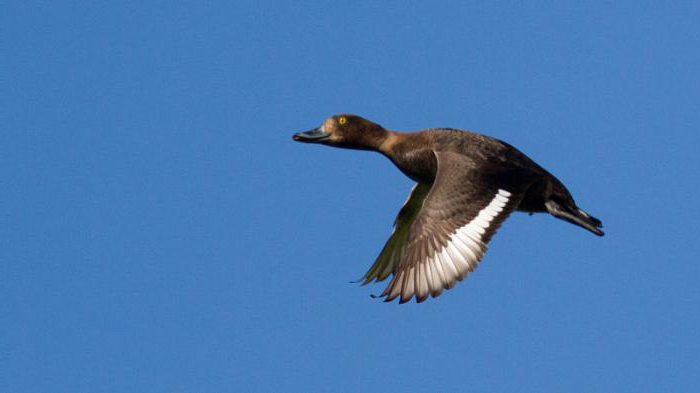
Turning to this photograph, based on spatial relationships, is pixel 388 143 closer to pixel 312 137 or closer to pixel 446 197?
pixel 312 137

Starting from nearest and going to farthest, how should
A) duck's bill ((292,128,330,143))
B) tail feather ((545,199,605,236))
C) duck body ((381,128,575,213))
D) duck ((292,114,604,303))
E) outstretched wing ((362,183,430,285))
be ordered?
1. duck ((292,114,604,303))
2. duck body ((381,128,575,213))
3. tail feather ((545,199,605,236))
4. outstretched wing ((362,183,430,285))
5. duck's bill ((292,128,330,143))

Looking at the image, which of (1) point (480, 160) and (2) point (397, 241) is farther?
(2) point (397, 241)

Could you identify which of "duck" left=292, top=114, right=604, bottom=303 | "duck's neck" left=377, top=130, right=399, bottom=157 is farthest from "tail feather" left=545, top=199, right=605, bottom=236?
"duck's neck" left=377, top=130, right=399, bottom=157

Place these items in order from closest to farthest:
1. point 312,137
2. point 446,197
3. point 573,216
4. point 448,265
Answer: point 448,265, point 446,197, point 573,216, point 312,137

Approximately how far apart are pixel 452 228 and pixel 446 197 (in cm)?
50

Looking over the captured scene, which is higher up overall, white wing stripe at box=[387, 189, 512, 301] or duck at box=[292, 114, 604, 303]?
duck at box=[292, 114, 604, 303]

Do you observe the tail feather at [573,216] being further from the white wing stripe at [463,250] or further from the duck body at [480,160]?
the white wing stripe at [463,250]

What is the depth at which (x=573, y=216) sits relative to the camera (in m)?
13.5

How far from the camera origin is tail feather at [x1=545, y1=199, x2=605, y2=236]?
13.5 metres

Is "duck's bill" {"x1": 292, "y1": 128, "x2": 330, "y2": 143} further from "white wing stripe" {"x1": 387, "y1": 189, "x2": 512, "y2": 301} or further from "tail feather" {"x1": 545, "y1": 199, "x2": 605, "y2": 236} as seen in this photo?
"white wing stripe" {"x1": 387, "y1": 189, "x2": 512, "y2": 301}

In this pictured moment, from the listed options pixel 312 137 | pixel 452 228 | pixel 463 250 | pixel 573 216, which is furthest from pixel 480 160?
pixel 312 137

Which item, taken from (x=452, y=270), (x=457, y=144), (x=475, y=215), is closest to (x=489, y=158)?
(x=457, y=144)

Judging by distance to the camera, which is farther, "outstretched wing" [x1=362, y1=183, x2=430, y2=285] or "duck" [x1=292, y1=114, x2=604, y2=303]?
"outstretched wing" [x1=362, y1=183, x2=430, y2=285]

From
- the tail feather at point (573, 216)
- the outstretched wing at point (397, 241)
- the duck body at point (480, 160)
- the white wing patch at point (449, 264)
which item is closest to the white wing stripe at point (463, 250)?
the white wing patch at point (449, 264)
